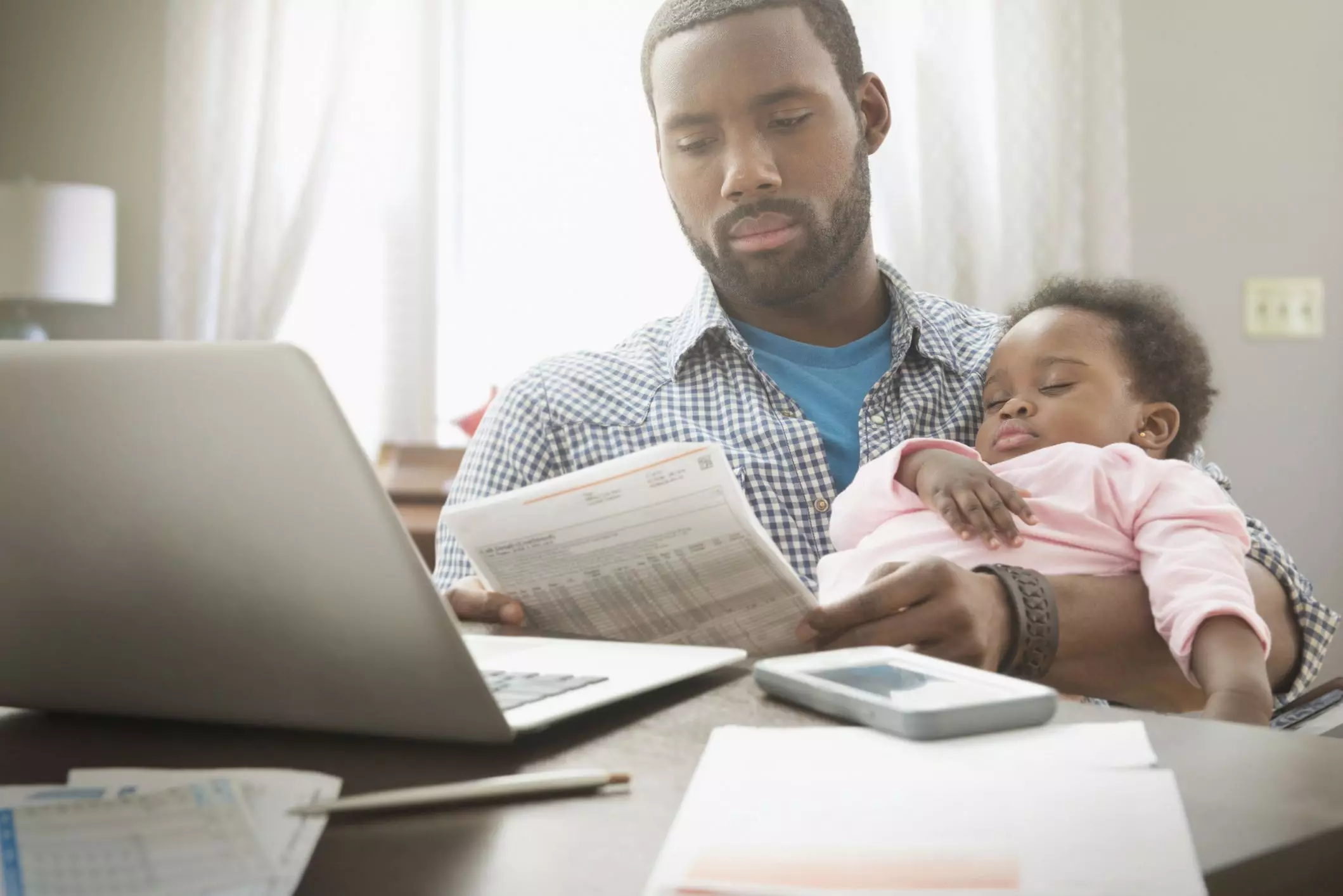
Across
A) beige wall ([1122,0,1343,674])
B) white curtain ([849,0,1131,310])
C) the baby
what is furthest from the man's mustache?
beige wall ([1122,0,1343,674])

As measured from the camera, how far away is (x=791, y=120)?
57.5 inches

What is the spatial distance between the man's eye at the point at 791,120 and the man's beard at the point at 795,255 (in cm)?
9

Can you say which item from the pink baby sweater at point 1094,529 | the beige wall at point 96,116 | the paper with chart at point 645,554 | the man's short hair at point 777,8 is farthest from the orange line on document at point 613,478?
the beige wall at point 96,116

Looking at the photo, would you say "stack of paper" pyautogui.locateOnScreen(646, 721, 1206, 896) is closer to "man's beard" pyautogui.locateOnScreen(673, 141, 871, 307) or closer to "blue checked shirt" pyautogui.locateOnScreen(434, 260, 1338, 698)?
"blue checked shirt" pyautogui.locateOnScreen(434, 260, 1338, 698)

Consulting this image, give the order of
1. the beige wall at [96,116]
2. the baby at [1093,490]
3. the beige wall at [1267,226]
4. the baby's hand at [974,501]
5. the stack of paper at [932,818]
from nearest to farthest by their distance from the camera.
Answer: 1. the stack of paper at [932,818]
2. the baby at [1093,490]
3. the baby's hand at [974,501]
4. the beige wall at [1267,226]
5. the beige wall at [96,116]

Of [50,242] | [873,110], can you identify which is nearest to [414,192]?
[50,242]

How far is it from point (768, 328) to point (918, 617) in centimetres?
78

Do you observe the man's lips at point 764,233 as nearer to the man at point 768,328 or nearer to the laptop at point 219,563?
the man at point 768,328

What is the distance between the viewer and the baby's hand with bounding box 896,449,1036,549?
3.46 feet

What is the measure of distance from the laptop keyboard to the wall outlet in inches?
104

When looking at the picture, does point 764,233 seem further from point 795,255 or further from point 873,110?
point 873,110

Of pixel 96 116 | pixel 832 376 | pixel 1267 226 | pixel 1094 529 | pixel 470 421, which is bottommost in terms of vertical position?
pixel 470 421

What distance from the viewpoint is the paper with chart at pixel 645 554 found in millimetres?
818

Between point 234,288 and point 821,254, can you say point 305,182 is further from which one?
point 821,254
